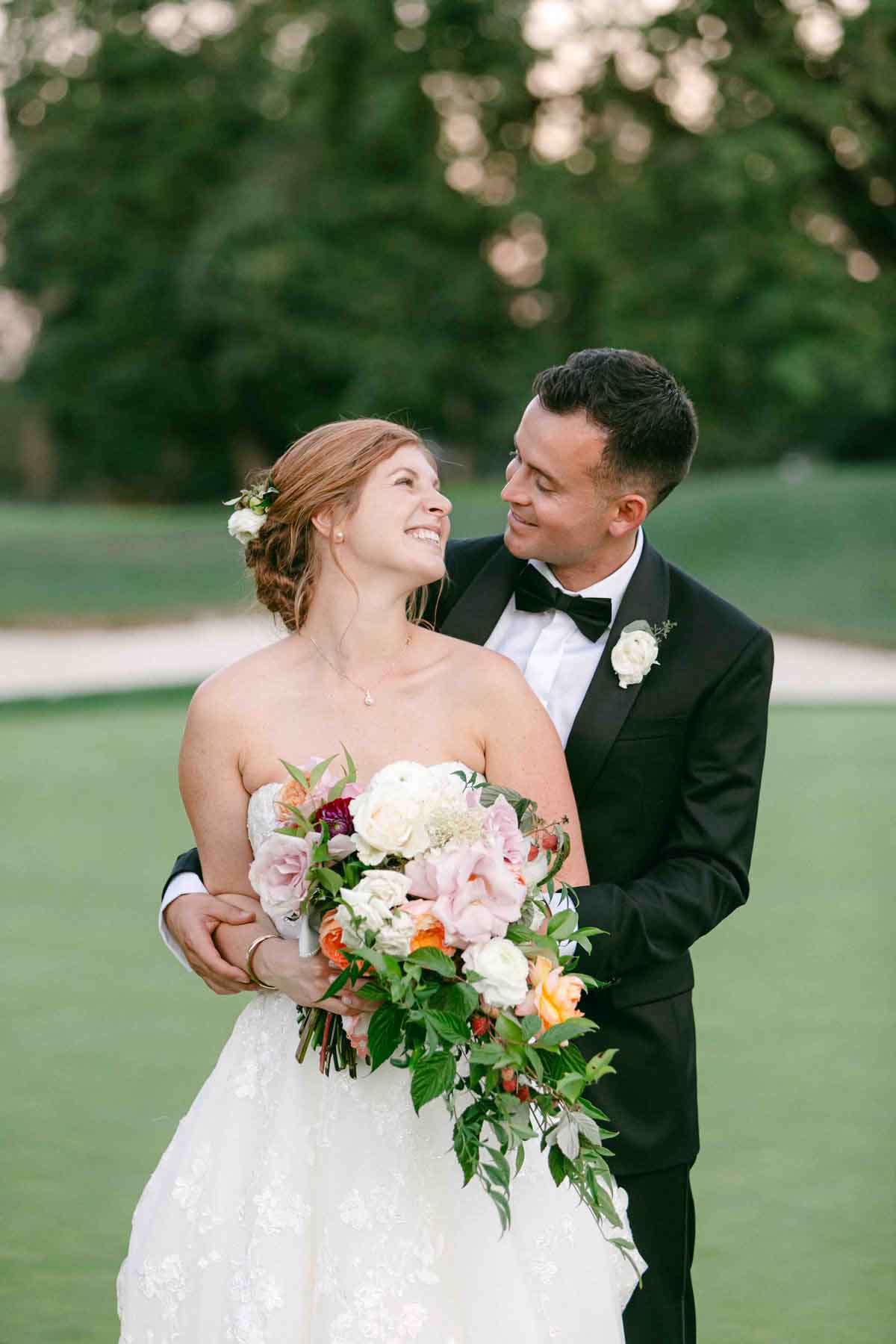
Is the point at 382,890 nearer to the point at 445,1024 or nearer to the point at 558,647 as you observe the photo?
the point at 445,1024

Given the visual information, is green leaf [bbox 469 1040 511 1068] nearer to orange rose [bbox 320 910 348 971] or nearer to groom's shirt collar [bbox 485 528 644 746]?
orange rose [bbox 320 910 348 971]

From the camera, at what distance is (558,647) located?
3295 millimetres

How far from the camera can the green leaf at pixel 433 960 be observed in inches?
95.7

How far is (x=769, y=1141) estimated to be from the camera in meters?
5.41

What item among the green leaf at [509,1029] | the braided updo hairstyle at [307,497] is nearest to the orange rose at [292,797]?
the green leaf at [509,1029]

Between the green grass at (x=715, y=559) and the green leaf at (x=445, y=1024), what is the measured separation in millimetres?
18502

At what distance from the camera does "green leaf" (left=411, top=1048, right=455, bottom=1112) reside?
248 cm

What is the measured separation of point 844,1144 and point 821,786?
6.32m

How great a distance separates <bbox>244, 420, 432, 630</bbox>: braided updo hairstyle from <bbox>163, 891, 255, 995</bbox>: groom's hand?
55cm

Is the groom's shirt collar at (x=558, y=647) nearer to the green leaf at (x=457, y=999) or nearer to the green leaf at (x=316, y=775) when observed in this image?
the green leaf at (x=316, y=775)

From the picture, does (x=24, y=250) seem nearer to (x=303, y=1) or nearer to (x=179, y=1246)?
(x=303, y=1)

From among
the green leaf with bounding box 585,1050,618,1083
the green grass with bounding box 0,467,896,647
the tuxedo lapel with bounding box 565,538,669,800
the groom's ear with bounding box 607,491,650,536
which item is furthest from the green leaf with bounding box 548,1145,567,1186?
the green grass with bounding box 0,467,896,647

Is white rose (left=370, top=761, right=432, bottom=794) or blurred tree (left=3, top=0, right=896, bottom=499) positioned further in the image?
blurred tree (left=3, top=0, right=896, bottom=499)

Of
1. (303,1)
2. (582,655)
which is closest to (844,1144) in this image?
(582,655)
